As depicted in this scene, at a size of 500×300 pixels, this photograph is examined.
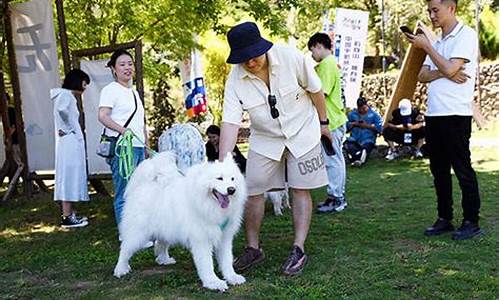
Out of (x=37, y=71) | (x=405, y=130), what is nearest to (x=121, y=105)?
(x=37, y=71)

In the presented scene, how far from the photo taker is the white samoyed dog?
3482mm

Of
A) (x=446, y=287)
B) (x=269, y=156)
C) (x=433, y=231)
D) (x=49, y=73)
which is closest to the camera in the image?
(x=446, y=287)

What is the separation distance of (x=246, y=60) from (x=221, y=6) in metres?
5.64

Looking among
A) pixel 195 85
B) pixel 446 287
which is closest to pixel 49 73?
pixel 446 287

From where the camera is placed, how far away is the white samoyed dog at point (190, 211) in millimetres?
3482

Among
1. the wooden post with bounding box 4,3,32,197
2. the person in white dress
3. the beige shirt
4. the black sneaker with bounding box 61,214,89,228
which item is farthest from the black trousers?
the wooden post with bounding box 4,3,32,197

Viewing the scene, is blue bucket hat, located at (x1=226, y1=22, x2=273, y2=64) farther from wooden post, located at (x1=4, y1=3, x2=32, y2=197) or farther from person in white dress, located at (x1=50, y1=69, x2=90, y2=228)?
wooden post, located at (x1=4, y1=3, x2=32, y2=197)

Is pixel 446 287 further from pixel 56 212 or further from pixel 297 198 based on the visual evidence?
pixel 56 212

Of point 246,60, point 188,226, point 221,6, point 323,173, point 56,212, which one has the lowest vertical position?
point 56,212

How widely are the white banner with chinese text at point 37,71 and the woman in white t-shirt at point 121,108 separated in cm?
283

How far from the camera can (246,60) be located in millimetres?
3490

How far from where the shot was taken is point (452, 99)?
4.21m

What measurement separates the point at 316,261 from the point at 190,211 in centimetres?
104

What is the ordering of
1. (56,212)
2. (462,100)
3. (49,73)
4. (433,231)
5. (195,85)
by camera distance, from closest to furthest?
1. (462,100)
2. (433,231)
3. (56,212)
4. (49,73)
5. (195,85)
